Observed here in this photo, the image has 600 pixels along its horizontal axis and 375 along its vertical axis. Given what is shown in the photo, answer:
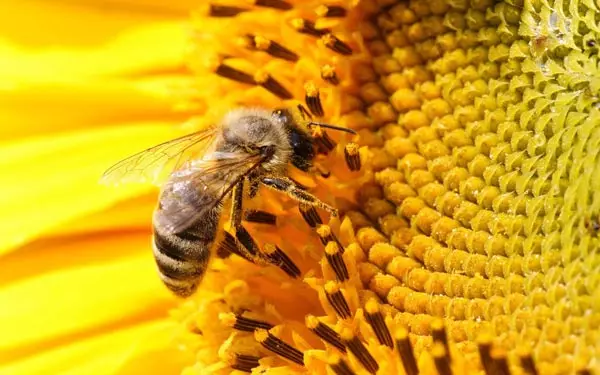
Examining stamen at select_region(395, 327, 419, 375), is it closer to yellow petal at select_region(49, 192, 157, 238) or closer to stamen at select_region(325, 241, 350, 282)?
stamen at select_region(325, 241, 350, 282)

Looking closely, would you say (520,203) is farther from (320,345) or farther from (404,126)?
(320,345)

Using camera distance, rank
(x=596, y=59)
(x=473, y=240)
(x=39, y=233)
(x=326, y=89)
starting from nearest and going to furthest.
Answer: (x=596, y=59) < (x=473, y=240) < (x=326, y=89) < (x=39, y=233)

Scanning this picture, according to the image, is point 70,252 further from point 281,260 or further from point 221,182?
point 221,182

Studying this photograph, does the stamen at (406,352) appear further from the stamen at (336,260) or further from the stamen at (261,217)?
the stamen at (261,217)

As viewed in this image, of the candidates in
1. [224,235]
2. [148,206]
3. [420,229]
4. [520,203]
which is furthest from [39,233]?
[520,203]

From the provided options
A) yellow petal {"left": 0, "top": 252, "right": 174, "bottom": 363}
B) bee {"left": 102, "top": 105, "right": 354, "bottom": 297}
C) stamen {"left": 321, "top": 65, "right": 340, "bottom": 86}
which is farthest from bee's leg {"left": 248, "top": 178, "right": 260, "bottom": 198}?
yellow petal {"left": 0, "top": 252, "right": 174, "bottom": 363}

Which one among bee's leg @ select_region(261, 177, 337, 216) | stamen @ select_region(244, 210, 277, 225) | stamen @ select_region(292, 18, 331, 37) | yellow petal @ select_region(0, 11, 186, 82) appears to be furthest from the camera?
yellow petal @ select_region(0, 11, 186, 82)

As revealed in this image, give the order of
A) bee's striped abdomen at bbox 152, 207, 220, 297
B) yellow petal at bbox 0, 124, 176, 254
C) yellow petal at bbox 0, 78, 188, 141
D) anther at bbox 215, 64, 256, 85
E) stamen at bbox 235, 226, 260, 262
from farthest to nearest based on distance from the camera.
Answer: yellow petal at bbox 0, 78, 188, 141, yellow petal at bbox 0, 124, 176, 254, anther at bbox 215, 64, 256, 85, stamen at bbox 235, 226, 260, 262, bee's striped abdomen at bbox 152, 207, 220, 297
